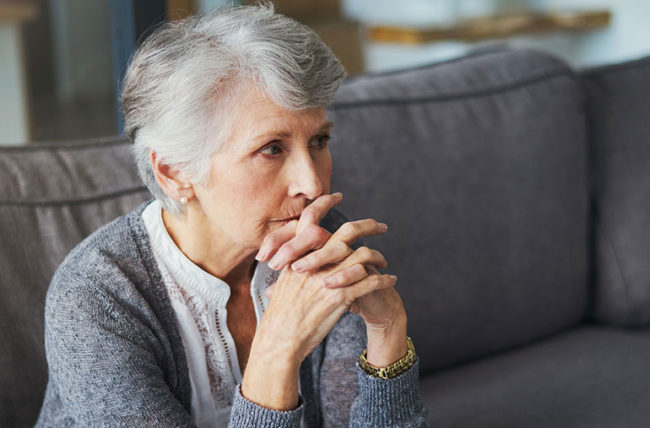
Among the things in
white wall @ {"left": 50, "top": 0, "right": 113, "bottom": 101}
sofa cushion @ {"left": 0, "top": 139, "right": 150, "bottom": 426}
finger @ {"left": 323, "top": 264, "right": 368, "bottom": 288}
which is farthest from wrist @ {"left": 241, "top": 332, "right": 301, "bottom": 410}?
white wall @ {"left": 50, "top": 0, "right": 113, "bottom": 101}

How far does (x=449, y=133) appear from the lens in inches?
68.7

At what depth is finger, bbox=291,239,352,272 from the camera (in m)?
1.15

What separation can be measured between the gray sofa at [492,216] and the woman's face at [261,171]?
0.36 m

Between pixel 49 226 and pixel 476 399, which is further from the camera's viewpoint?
pixel 476 399

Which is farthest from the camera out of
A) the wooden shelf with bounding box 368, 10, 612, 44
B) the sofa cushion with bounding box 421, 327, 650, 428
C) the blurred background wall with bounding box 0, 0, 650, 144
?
the wooden shelf with bounding box 368, 10, 612, 44

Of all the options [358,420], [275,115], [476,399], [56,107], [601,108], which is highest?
[275,115]

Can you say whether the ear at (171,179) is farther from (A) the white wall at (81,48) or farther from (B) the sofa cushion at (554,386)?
(A) the white wall at (81,48)

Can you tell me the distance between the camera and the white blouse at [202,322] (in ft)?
4.18

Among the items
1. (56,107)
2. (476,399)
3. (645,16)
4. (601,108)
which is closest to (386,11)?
(645,16)

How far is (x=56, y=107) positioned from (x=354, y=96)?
4.68ft

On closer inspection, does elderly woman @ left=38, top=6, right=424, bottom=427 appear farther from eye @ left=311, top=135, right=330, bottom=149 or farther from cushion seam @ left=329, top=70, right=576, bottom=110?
cushion seam @ left=329, top=70, right=576, bottom=110

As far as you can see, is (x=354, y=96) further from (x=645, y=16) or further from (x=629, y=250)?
(x=645, y=16)

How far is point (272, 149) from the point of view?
117 centimetres

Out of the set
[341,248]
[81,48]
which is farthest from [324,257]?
[81,48]
